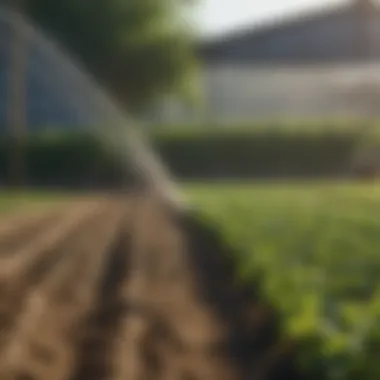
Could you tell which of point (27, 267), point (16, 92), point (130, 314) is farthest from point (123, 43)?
point (130, 314)

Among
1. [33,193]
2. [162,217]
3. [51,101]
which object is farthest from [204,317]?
[51,101]

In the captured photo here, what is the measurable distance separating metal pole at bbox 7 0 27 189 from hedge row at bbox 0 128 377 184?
12.9 feet

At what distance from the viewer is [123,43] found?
3769 cm

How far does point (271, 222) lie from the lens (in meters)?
14.6

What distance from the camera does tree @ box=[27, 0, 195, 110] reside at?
1453 inches

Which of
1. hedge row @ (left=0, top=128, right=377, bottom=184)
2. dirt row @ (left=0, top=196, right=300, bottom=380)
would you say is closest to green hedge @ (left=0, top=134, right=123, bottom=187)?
hedge row @ (left=0, top=128, right=377, bottom=184)

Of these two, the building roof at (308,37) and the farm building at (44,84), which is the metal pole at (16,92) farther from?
the building roof at (308,37)

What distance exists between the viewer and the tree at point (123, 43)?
36.9 m

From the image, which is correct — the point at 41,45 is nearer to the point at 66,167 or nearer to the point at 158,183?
the point at 158,183

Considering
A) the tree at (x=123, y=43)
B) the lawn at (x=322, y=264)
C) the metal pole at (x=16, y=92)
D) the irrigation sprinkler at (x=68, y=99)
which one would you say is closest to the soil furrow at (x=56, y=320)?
the lawn at (x=322, y=264)

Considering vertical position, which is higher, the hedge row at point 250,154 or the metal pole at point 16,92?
the metal pole at point 16,92

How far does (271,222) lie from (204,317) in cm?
597

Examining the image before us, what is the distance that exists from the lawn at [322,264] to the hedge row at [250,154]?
1470cm

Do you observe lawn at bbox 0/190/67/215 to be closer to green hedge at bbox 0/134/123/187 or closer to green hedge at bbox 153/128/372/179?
green hedge at bbox 0/134/123/187
